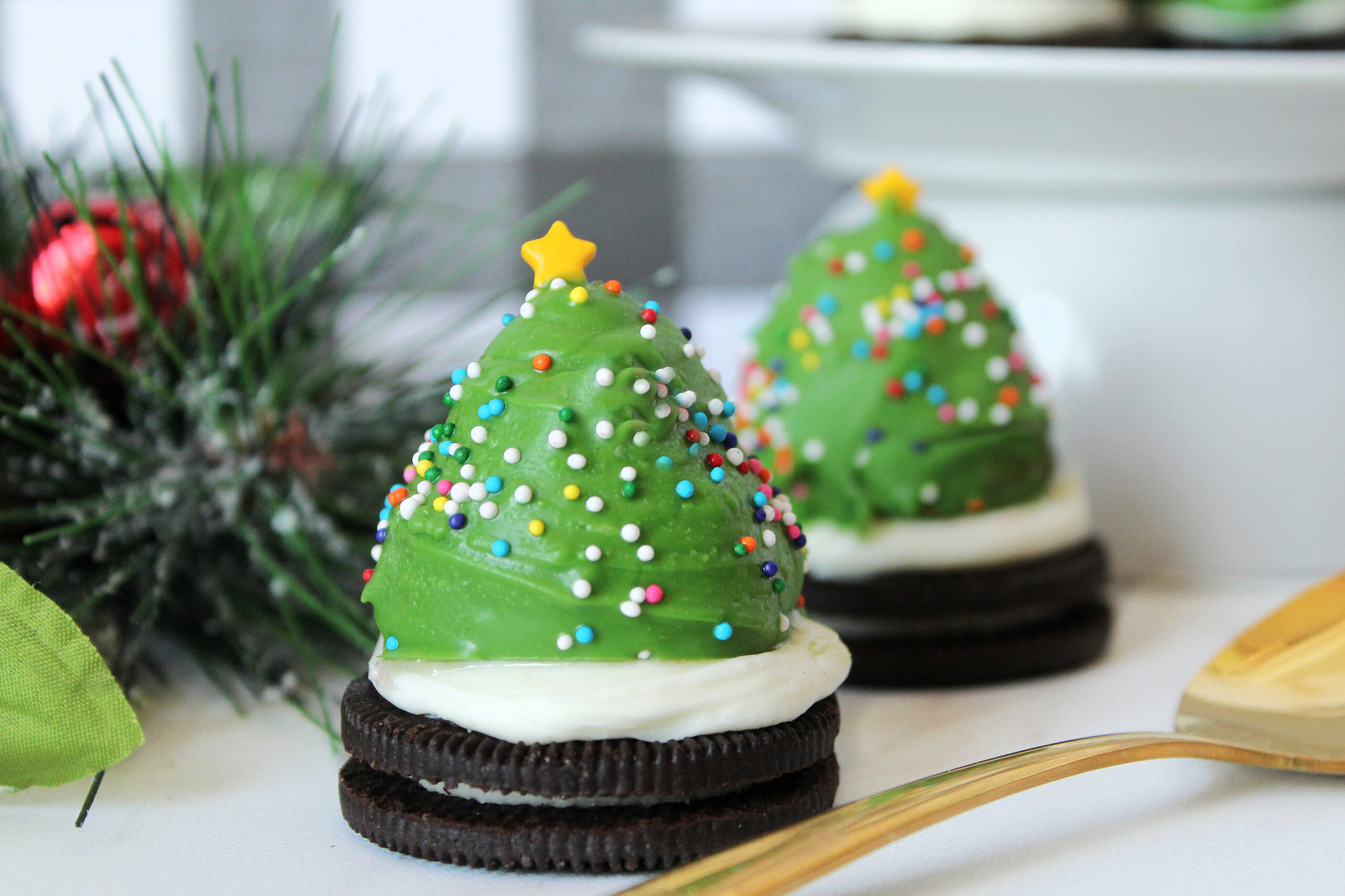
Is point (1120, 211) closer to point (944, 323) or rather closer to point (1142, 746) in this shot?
point (944, 323)

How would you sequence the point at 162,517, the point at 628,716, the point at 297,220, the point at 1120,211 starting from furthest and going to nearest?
the point at 1120,211 → the point at 297,220 → the point at 162,517 → the point at 628,716

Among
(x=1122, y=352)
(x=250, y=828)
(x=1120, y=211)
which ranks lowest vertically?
(x=250, y=828)

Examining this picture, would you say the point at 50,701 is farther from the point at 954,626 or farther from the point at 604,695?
the point at 954,626

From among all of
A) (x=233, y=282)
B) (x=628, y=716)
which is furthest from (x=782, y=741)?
(x=233, y=282)

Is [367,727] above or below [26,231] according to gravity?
below

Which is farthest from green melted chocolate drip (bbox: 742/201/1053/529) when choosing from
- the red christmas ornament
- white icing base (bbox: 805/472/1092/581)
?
the red christmas ornament

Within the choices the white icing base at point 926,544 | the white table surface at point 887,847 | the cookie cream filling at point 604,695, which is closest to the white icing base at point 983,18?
the white icing base at point 926,544

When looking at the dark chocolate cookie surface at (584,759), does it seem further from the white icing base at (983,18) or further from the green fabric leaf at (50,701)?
the white icing base at (983,18)
